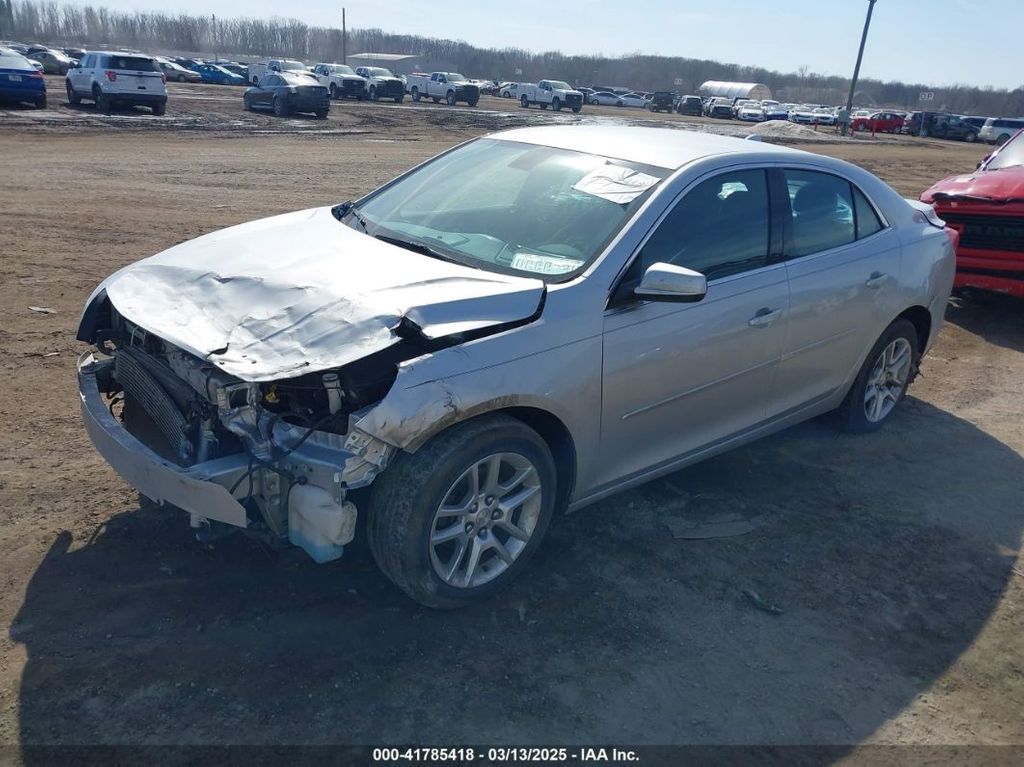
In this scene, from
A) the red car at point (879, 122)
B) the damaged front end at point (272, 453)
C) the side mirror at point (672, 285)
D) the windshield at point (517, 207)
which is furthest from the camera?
the red car at point (879, 122)

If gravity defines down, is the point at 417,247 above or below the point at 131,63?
below

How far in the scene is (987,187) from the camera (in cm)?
809

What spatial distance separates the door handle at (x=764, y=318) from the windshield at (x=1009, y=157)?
6395 mm

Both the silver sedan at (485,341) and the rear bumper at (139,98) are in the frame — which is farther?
the rear bumper at (139,98)

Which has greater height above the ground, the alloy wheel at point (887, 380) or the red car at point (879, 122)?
the red car at point (879, 122)

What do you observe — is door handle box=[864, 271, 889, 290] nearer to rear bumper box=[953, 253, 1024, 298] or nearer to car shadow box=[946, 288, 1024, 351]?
rear bumper box=[953, 253, 1024, 298]

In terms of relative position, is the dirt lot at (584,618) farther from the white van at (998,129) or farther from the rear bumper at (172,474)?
the white van at (998,129)

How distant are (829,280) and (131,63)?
25.1 metres

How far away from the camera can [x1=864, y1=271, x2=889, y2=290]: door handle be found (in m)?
4.79

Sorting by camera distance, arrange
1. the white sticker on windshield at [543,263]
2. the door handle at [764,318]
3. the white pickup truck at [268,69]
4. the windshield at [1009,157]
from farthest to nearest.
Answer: the white pickup truck at [268,69] → the windshield at [1009,157] → the door handle at [764,318] → the white sticker on windshield at [543,263]

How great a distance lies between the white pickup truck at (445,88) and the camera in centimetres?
4616

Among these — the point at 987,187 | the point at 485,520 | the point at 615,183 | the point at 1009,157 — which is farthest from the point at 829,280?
the point at 1009,157

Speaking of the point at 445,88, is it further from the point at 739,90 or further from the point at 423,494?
the point at 739,90

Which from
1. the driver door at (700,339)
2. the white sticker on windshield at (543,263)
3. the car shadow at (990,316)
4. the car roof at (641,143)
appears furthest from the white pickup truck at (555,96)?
the white sticker on windshield at (543,263)
